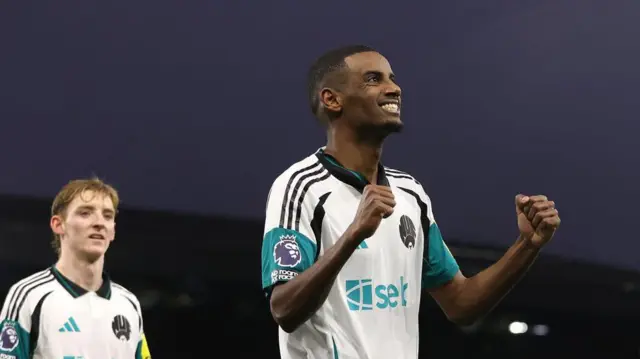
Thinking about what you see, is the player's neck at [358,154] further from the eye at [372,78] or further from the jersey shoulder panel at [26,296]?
the jersey shoulder panel at [26,296]

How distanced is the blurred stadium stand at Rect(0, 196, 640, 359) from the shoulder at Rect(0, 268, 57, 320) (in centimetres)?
1165

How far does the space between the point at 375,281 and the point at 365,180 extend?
0.30 metres

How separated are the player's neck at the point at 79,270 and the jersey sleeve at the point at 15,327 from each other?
0.26 meters

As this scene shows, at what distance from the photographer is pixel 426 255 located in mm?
2748

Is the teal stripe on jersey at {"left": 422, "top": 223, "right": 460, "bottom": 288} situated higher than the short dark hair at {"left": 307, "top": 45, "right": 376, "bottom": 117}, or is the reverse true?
the short dark hair at {"left": 307, "top": 45, "right": 376, "bottom": 117}

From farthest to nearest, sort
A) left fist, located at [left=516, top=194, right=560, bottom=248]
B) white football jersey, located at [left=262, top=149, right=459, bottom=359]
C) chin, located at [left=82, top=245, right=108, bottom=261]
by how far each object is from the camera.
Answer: chin, located at [left=82, top=245, right=108, bottom=261]
left fist, located at [left=516, top=194, right=560, bottom=248]
white football jersey, located at [left=262, top=149, right=459, bottom=359]

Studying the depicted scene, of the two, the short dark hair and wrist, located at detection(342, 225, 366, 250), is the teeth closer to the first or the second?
the short dark hair

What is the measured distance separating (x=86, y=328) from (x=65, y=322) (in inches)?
4.1

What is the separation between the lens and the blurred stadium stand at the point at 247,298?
17094 mm

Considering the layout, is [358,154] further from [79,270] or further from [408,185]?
[79,270]

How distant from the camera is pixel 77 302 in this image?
4582 millimetres

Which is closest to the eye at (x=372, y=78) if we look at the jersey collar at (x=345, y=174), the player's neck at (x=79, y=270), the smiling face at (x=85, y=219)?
the jersey collar at (x=345, y=174)

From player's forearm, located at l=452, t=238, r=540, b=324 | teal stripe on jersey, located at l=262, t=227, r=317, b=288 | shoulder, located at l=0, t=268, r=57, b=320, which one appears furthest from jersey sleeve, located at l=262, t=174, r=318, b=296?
shoulder, located at l=0, t=268, r=57, b=320

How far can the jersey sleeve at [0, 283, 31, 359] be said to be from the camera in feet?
13.9
